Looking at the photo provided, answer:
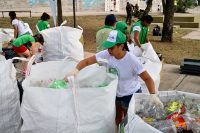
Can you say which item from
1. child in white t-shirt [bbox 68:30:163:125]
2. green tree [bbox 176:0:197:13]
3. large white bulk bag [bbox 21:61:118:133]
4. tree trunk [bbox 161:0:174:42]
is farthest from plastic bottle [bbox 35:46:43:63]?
green tree [bbox 176:0:197:13]

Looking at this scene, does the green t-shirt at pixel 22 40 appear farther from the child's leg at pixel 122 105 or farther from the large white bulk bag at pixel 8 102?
the child's leg at pixel 122 105

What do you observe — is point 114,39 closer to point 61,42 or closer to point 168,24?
point 61,42

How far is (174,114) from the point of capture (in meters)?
2.58

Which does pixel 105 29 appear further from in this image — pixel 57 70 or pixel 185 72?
pixel 185 72

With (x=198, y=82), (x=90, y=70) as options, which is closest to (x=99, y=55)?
(x=90, y=70)

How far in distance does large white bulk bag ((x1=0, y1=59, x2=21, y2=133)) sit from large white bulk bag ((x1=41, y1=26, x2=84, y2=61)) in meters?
1.59

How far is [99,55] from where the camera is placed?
3252mm

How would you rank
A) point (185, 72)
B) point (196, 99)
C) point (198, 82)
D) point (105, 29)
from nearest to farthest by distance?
point (196, 99), point (105, 29), point (198, 82), point (185, 72)

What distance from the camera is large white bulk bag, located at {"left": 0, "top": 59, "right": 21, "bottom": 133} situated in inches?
126

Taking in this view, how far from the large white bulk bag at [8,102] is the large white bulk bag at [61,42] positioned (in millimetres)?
1588

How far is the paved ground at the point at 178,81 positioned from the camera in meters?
5.90

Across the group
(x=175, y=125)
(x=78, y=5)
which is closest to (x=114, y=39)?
(x=175, y=125)

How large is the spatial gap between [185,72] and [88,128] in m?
4.68

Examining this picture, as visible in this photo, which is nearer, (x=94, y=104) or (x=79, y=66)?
(x=94, y=104)
